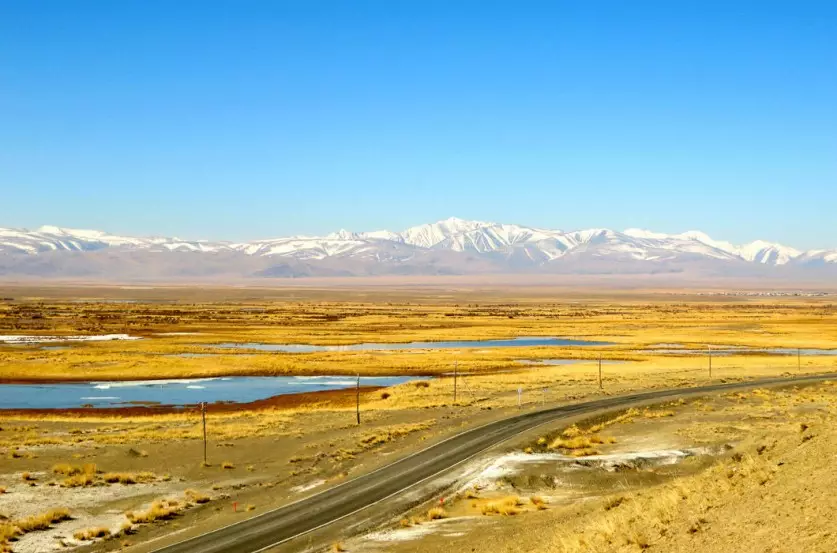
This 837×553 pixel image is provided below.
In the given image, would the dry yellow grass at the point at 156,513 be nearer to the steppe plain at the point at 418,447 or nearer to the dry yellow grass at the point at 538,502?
the steppe plain at the point at 418,447

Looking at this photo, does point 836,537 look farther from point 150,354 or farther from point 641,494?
point 150,354

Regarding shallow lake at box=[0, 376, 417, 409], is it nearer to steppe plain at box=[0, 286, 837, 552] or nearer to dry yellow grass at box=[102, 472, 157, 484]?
steppe plain at box=[0, 286, 837, 552]

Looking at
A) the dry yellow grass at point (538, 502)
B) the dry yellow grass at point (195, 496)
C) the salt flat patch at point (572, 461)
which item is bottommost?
the dry yellow grass at point (195, 496)

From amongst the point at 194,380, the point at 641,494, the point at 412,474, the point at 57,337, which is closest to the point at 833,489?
the point at 641,494

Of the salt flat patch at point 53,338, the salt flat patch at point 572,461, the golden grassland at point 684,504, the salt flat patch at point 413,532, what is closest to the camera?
the golden grassland at point 684,504

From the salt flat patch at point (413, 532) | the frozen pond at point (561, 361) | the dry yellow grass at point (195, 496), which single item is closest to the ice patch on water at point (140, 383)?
the frozen pond at point (561, 361)

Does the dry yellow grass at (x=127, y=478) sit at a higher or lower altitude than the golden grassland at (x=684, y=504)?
lower
